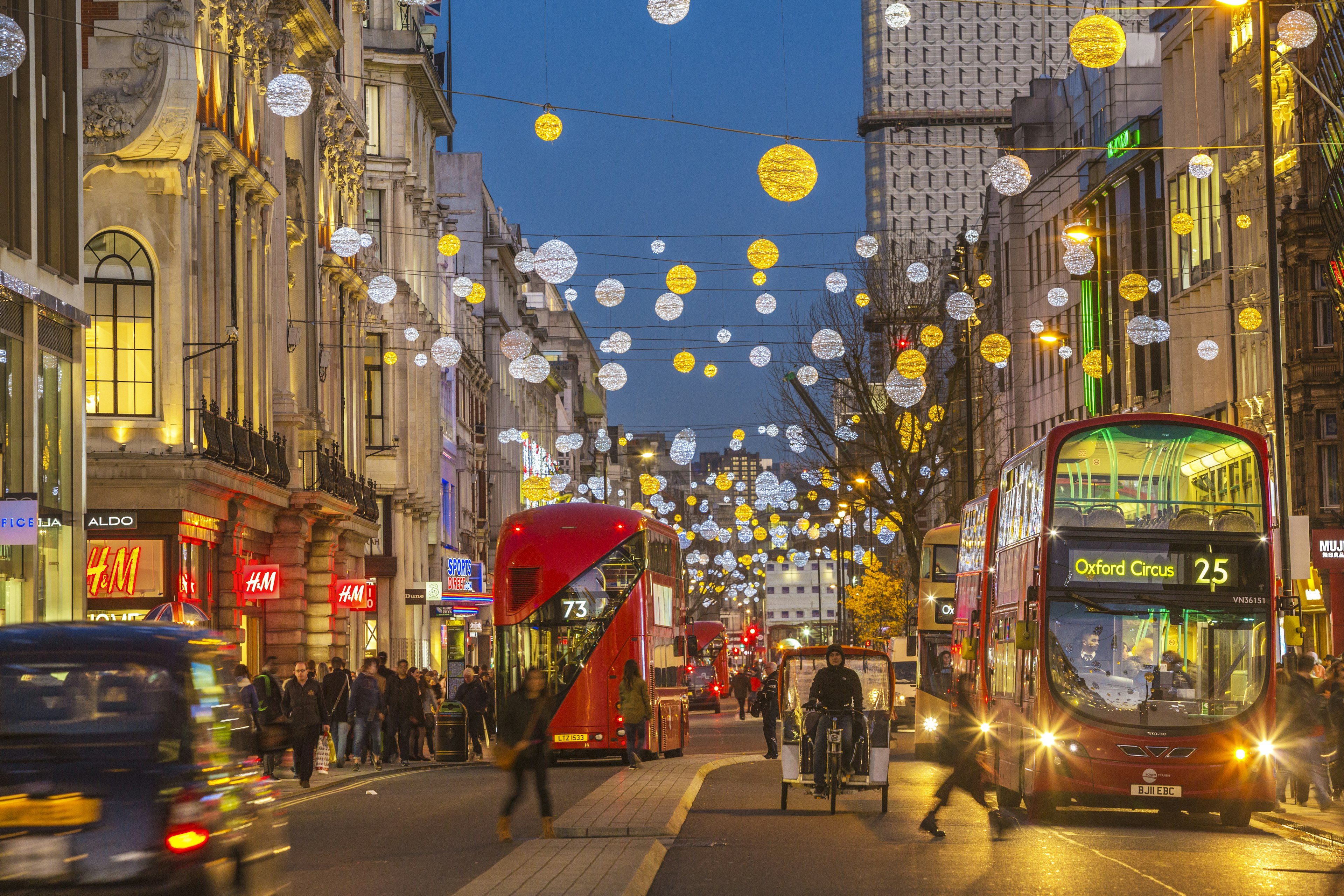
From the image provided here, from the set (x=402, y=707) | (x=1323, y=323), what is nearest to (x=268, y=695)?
(x=402, y=707)

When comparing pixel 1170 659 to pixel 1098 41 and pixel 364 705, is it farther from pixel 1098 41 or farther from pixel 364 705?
pixel 364 705

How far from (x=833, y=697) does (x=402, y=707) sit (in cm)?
1488

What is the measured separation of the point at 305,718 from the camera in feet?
87.2

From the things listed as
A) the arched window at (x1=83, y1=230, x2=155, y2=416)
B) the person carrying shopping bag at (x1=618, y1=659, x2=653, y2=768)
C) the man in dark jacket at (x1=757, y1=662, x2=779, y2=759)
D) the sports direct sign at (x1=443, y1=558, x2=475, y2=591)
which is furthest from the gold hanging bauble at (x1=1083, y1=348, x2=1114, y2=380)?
the arched window at (x1=83, y1=230, x2=155, y2=416)

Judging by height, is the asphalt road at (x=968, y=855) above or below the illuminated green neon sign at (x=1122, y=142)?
below

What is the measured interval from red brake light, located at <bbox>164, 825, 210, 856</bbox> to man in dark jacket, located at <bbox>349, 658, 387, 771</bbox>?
22.1 metres

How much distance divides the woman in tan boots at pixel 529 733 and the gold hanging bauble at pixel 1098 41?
9.06 meters

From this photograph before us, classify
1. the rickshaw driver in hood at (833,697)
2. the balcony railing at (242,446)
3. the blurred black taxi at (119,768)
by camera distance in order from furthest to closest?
1. the balcony railing at (242,446)
2. the rickshaw driver in hood at (833,697)
3. the blurred black taxi at (119,768)

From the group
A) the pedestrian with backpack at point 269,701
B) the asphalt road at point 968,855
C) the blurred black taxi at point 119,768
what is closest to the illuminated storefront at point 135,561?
the pedestrian with backpack at point 269,701

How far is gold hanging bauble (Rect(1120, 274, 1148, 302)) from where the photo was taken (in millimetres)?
39281

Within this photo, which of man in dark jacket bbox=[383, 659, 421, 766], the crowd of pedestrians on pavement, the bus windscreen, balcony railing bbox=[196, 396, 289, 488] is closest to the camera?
the bus windscreen

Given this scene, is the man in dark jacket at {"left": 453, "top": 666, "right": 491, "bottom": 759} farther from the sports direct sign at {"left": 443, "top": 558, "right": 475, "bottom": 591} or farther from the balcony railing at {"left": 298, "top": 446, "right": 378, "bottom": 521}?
the sports direct sign at {"left": 443, "top": 558, "right": 475, "bottom": 591}

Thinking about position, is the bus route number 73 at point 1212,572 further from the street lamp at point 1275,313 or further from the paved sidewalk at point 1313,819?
the street lamp at point 1275,313

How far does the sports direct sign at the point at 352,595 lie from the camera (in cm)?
4300
